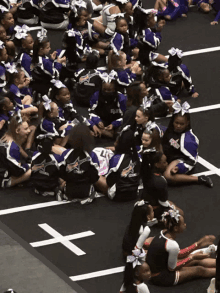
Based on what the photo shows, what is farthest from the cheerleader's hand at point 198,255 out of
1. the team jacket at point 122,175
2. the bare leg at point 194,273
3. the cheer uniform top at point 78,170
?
the cheer uniform top at point 78,170

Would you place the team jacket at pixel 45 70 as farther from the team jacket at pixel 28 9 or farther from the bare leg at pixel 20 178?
the team jacket at pixel 28 9

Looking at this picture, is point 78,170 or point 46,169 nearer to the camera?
point 78,170

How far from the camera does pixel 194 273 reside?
35.9ft

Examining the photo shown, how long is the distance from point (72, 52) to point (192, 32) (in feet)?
11.8

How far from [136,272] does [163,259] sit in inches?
40.5

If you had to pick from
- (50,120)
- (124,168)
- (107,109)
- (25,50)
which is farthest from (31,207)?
(25,50)

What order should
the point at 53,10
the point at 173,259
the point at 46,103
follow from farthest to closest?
the point at 53,10
the point at 46,103
the point at 173,259

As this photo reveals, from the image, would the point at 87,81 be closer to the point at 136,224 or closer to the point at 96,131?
the point at 96,131

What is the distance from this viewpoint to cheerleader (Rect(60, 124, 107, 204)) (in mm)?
11873

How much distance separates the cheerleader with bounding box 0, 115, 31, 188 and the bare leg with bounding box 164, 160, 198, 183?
7.10 feet

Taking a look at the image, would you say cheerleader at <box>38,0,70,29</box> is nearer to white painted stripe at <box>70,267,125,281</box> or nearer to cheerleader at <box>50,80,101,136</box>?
cheerleader at <box>50,80,101,136</box>

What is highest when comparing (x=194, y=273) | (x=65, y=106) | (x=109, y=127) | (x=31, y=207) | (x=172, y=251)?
(x=172, y=251)

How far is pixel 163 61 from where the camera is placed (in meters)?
16.4

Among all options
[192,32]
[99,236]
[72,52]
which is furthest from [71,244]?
[192,32]
